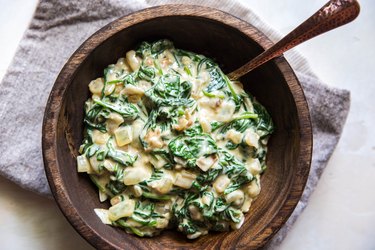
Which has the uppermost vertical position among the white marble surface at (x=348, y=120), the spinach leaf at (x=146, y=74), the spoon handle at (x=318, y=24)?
the spoon handle at (x=318, y=24)

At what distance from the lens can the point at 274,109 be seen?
318 centimetres

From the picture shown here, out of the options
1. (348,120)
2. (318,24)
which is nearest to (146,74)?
(318,24)

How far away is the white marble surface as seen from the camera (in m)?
3.56

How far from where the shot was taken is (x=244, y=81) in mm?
3270

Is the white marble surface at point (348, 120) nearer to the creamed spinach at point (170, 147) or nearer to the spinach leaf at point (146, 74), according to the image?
the creamed spinach at point (170, 147)

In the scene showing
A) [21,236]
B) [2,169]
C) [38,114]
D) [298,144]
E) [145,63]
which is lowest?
[21,236]

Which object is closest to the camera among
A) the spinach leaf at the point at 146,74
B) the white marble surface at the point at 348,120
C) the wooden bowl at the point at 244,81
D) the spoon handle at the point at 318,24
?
the spoon handle at the point at 318,24

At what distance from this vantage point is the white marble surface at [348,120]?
11.7ft

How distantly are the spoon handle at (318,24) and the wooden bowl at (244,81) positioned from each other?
0.24 feet

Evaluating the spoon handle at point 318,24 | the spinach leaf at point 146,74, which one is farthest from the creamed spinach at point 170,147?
the spoon handle at point 318,24

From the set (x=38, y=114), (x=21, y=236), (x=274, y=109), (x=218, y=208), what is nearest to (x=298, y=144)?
(x=274, y=109)

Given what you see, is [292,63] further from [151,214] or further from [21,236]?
[21,236]

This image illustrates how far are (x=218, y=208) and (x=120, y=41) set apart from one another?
41.8 inches

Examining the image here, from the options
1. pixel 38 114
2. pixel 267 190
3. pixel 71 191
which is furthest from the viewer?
pixel 38 114
